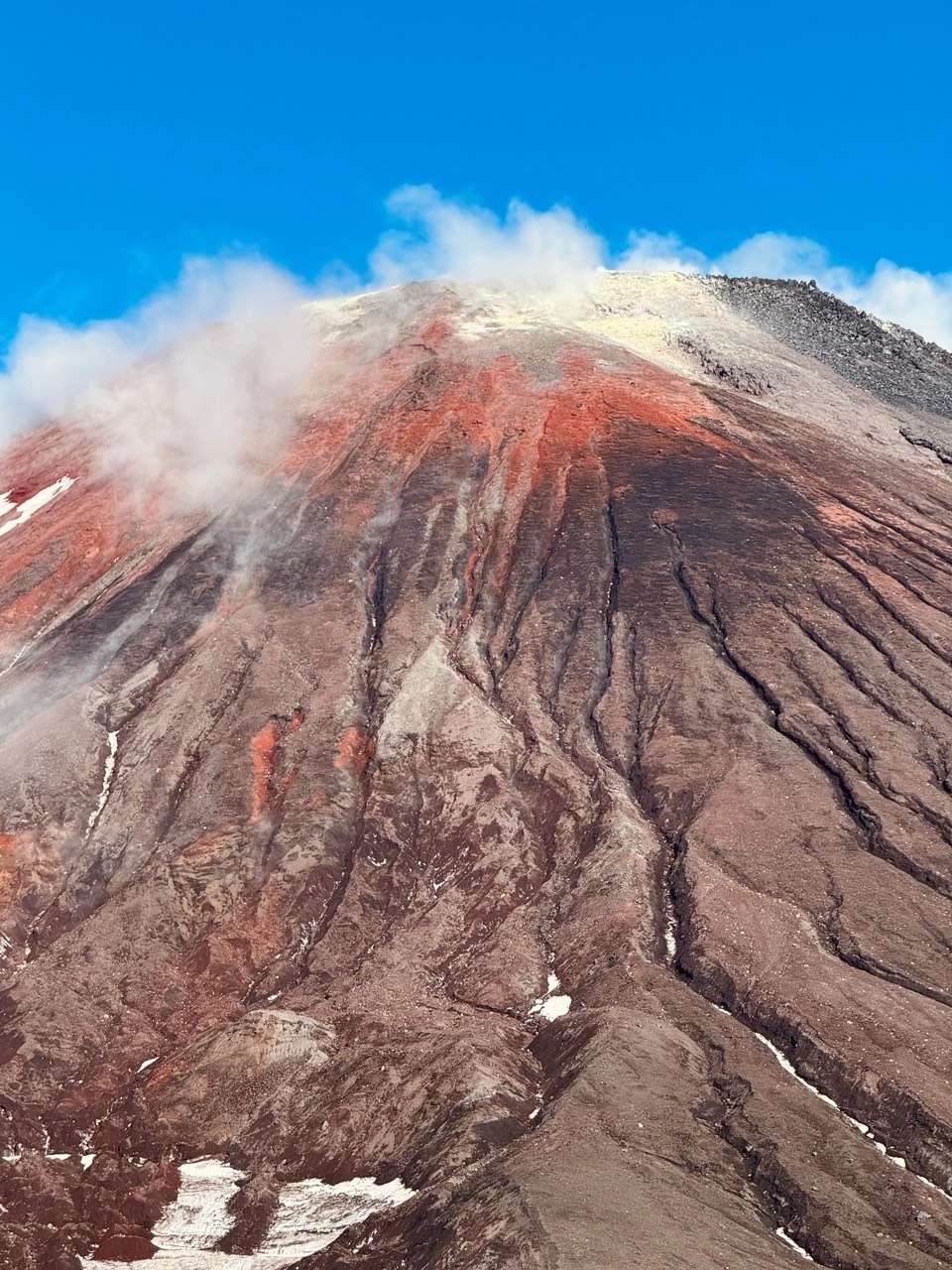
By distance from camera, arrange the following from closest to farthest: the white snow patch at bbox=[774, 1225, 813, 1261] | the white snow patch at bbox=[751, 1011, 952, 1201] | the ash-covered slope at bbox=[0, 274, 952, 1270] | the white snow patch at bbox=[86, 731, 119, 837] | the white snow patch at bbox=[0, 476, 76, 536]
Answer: the white snow patch at bbox=[774, 1225, 813, 1261], the white snow patch at bbox=[751, 1011, 952, 1201], the ash-covered slope at bbox=[0, 274, 952, 1270], the white snow patch at bbox=[86, 731, 119, 837], the white snow patch at bbox=[0, 476, 76, 536]

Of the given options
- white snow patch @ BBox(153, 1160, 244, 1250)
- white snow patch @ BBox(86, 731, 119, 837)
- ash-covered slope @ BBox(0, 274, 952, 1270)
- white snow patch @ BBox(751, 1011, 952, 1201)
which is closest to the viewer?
white snow patch @ BBox(751, 1011, 952, 1201)

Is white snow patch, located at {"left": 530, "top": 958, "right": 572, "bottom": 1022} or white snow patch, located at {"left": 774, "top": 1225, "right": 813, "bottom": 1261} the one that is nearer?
white snow patch, located at {"left": 774, "top": 1225, "right": 813, "bottom": 1261}

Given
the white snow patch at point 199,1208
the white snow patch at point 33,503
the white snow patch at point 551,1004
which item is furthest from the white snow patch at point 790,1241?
the white snow patch at point 33,503

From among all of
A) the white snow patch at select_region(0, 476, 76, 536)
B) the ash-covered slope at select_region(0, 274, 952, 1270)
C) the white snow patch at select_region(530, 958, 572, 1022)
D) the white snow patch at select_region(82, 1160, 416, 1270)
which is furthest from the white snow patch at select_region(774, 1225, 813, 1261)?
the white snow patch at select_region(0, 476, 76, 536)

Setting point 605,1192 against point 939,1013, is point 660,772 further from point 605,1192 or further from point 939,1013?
point 605,1192

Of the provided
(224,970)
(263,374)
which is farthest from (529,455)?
(224,970)

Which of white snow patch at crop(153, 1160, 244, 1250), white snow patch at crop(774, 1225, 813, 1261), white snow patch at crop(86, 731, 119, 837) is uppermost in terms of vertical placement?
white snow patch at crop(86, 731, 119, 837)

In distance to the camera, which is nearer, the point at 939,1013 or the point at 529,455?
the point at 939,1013

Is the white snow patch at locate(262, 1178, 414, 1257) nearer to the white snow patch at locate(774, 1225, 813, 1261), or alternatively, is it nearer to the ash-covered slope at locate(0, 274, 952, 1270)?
the ash-covered slope at locate(0, 274, 952, 1270)
